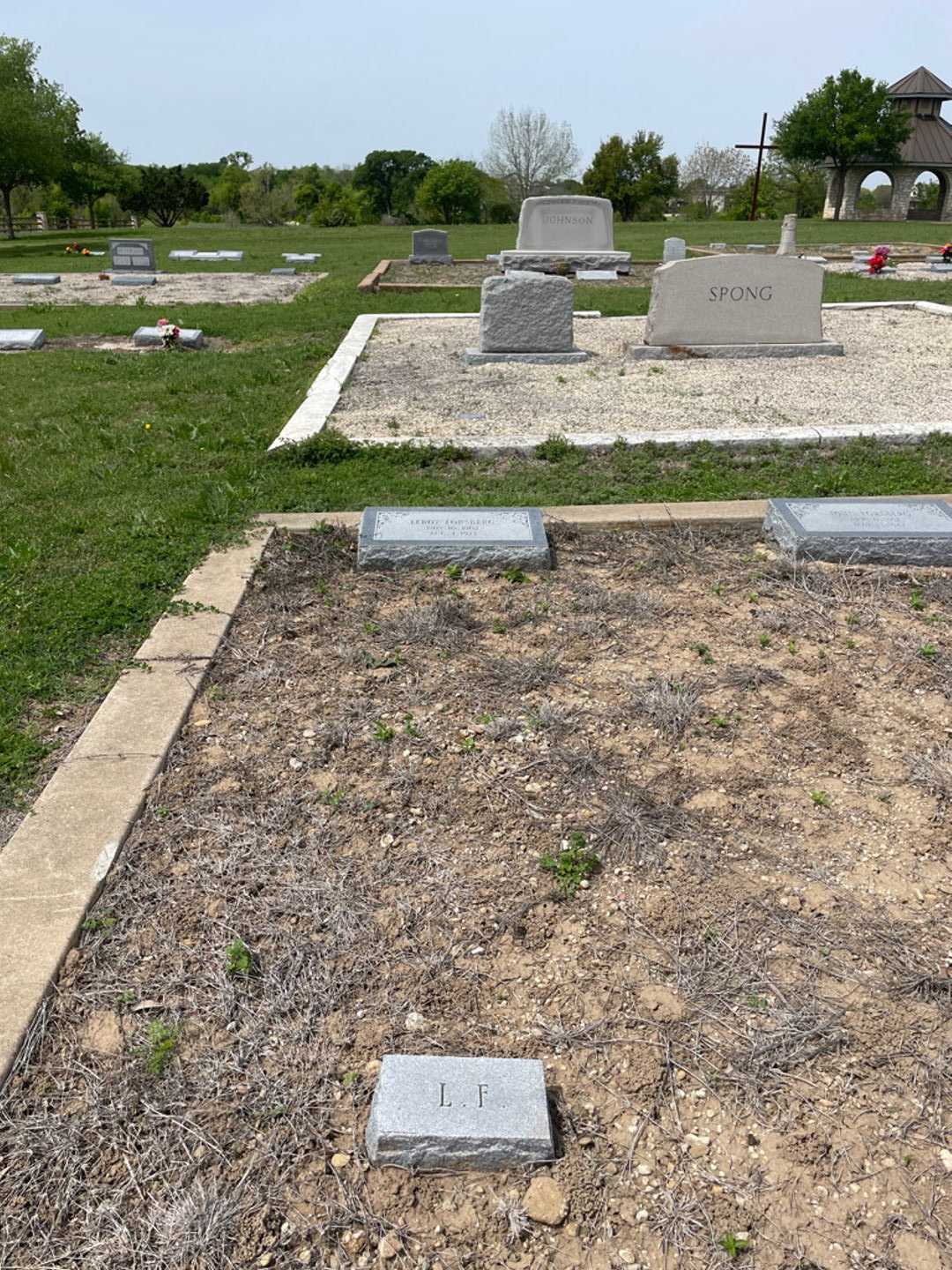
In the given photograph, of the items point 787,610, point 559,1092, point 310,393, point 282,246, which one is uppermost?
point 282,246

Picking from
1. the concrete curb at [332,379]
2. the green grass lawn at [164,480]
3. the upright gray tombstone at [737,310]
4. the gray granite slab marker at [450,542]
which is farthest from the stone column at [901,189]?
the gray granite slab marker at [450,542]

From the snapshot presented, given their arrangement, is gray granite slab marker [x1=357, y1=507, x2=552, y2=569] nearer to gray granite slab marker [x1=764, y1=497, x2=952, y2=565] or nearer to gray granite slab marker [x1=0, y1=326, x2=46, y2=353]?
gray granite slab marker [x1=764, y1=497, x2=952, y2=565]

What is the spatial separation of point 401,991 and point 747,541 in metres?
3.22

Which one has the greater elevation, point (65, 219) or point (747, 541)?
point (65, 219)

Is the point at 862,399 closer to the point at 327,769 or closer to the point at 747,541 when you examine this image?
the point at 747,541

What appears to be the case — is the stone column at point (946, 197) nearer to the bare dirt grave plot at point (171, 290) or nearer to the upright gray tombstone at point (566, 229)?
the upright gray tombstone at point (566, 229)

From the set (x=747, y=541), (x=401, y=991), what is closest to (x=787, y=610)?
(x=747, y=541)

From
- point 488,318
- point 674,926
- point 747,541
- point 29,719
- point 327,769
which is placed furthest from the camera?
point 488,318

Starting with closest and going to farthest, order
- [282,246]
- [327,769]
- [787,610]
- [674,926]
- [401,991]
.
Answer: [401,991], [674,926], [327,769], [787,610], [282,246]

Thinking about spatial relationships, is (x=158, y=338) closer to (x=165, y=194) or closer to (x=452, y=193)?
(x=452, y=193)

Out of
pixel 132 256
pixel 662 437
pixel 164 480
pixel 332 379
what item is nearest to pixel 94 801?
pixel 164 480

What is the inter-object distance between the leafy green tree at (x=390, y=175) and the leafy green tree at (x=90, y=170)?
1761 centimetres

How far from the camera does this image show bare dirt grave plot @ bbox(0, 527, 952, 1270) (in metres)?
1.66

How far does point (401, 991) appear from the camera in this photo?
6.91 feet
